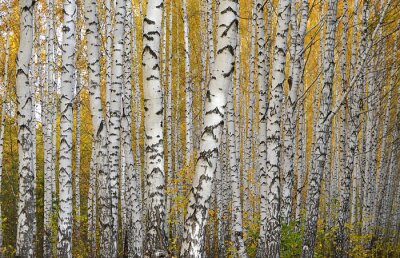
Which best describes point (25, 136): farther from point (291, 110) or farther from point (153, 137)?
point (291, 110)

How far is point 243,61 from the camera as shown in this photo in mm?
18828

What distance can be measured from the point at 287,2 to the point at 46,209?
809 centimetres

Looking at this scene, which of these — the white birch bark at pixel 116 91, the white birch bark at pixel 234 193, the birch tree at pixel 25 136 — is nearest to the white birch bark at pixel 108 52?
the white birch bark at pixel 116 91

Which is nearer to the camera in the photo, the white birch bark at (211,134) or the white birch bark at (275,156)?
the white birch bark at (211,134)

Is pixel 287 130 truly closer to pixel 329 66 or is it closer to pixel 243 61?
pixel 329 66

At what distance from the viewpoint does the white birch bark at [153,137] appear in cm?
446

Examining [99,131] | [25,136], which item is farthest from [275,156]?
[25,136]

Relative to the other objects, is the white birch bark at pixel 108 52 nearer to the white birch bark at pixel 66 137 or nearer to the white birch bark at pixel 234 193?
the white birch bark at pixel 66 137

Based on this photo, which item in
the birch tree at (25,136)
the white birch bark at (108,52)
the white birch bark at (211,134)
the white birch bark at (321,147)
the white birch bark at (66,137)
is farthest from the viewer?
the white birch bark at (108,52)

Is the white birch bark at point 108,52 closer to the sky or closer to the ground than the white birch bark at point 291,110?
closer to the sky

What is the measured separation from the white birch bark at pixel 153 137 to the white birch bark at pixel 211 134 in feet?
2.15

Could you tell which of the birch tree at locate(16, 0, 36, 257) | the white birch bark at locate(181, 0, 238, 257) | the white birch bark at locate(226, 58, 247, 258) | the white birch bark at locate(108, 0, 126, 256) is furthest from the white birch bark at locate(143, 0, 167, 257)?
the white birch bark at locate(108, 0, 126, 256)

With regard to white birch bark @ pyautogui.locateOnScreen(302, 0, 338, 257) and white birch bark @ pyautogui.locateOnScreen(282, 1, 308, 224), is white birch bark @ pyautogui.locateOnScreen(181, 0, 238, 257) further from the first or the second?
white birch bark @ pyautogui.locateOnScreen(302, 0, 338, 257)

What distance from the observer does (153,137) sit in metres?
4.49
